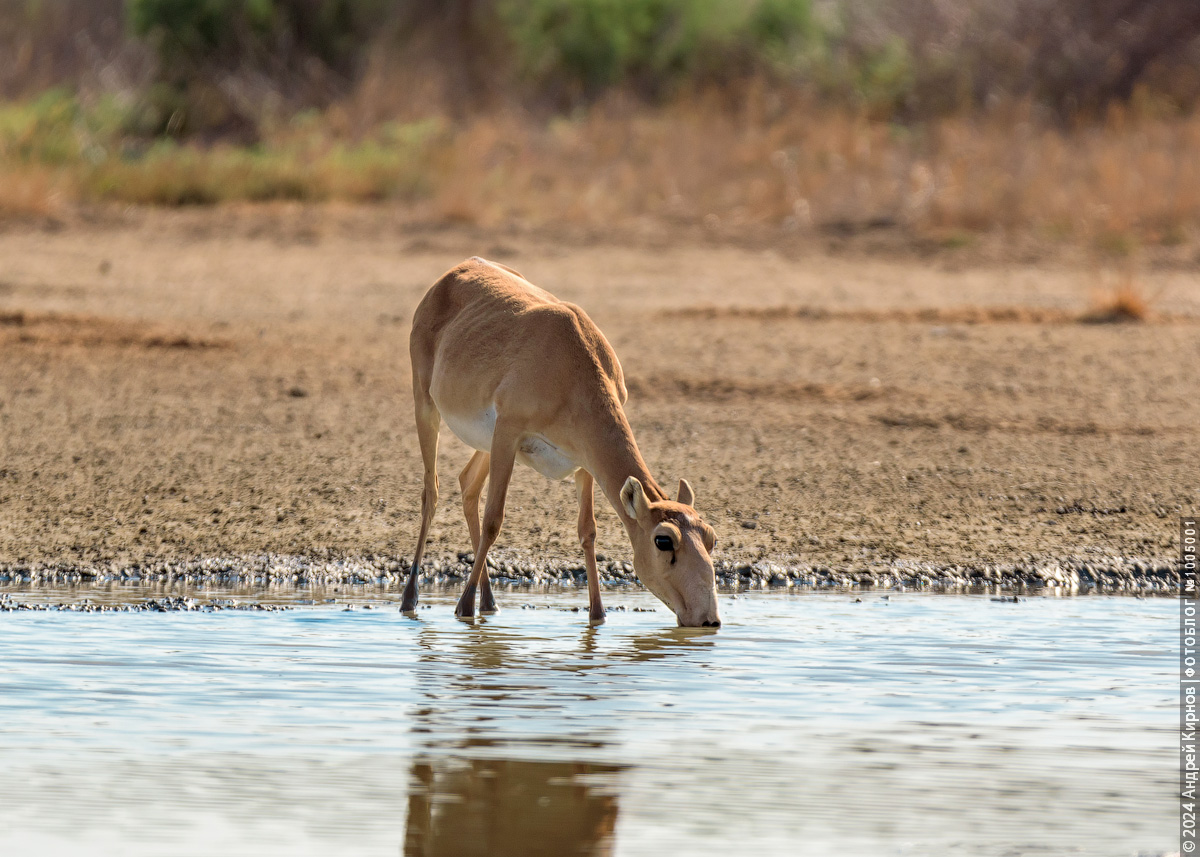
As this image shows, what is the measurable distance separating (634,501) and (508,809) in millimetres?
2254

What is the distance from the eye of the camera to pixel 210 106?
75.9 feet

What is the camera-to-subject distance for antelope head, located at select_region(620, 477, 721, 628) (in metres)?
6.78

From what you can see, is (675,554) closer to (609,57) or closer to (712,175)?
(712,175)

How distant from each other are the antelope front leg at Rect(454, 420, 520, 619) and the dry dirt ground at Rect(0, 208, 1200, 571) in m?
1.11

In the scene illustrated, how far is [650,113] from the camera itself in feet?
77.8

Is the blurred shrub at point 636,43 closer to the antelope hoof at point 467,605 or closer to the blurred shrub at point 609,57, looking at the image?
the blurred shrub at point 609,57

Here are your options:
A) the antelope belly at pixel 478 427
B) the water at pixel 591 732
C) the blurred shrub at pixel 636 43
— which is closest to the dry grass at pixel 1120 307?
the water at pixel 591 732

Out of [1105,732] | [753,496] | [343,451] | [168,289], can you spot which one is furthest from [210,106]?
[1105,732]

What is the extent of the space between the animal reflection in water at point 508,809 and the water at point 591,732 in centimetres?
1

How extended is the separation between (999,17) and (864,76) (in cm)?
244

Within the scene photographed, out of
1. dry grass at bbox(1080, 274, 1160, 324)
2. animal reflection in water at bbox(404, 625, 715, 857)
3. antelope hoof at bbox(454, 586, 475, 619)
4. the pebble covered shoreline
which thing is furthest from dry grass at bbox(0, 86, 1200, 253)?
animal reflection in water at bbox(404, 625, 715, 857)

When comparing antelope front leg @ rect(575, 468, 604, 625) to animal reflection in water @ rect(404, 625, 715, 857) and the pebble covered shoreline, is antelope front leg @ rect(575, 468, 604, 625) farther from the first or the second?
the pebble covered shoreline

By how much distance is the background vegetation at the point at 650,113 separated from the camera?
19609mm

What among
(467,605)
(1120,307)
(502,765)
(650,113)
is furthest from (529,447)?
(650,113)
